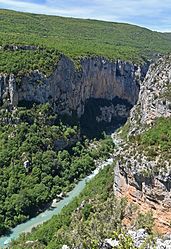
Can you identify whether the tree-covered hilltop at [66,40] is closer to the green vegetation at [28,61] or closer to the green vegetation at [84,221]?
the green vegetation at [28,61]

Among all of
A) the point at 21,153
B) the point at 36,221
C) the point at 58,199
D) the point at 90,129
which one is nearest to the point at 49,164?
the point at 21,153

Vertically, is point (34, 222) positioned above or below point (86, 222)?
below

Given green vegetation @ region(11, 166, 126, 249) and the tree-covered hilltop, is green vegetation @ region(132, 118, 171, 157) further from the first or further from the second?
the tree-covered hilltop

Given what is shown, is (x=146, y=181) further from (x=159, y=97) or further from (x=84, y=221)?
(x=159, y=97)

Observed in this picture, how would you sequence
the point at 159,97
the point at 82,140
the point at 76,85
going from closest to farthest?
the point at 159,97 → the point at 82,140 → the point at 76,85

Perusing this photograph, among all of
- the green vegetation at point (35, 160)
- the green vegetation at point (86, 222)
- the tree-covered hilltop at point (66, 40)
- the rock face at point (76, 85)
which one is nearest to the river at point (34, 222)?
the green vegetation at point (35, 160)

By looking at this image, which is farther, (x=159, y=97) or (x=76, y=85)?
(x=76, y=85)

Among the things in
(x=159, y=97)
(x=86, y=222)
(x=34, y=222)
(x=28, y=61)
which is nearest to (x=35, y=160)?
(x=34, y=222)

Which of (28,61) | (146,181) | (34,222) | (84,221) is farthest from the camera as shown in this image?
(28,61)
